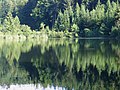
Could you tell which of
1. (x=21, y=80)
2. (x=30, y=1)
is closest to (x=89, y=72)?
(x=21, y=80)

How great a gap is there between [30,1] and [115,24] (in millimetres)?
47407

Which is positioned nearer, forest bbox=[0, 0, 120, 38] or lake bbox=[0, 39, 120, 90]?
lake bbox=[0, 39, 120, 90]

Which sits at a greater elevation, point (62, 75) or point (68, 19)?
point (68, 19)

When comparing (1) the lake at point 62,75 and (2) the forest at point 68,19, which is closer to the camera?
(1) the lake at point 62,75

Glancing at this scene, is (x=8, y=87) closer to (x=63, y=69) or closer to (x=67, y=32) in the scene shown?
(x=63, y=69)

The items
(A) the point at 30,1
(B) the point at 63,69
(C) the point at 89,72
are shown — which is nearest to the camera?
(C) the point at 89,72

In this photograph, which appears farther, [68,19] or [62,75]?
[68,19]

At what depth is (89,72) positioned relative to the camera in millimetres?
22781

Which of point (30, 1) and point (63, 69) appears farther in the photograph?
point (30, 1)

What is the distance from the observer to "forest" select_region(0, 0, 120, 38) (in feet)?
233

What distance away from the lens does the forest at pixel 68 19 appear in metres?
71.1

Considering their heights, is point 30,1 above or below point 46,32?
above

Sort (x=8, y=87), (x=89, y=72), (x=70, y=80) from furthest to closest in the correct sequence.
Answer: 1. (x=89, y=72)
2. (x=70, y=80)
3. (x=8, y=87)

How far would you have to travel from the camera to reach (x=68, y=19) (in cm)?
8081
